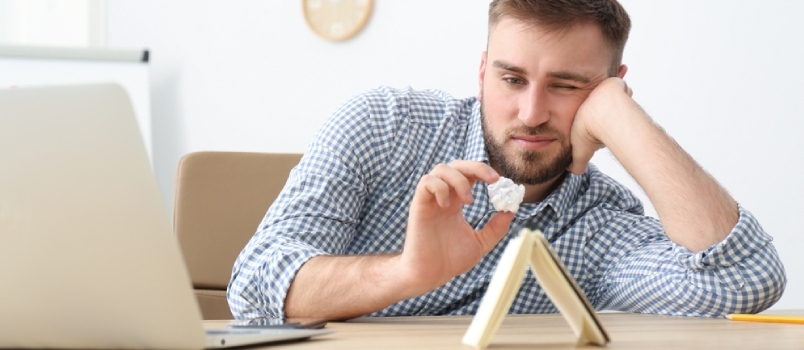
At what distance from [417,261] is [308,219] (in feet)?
1.21

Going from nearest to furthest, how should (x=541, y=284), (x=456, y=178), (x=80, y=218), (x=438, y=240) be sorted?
(x=80, y=218) → (x=541, y=284) → (x=456, y=178) → (x=438, y=240)

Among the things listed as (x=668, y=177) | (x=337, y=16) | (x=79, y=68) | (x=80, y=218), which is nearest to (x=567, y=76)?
(x=668, y=177)

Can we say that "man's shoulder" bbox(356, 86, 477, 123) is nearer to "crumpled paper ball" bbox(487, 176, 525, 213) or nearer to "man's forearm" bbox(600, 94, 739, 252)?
"man's forearm" bbox(600, 94, 739, 252)

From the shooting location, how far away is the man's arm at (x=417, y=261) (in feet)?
2.97

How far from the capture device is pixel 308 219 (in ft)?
4.50

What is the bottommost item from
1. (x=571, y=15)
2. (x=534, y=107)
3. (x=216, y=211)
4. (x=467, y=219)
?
(x=216, y=211)

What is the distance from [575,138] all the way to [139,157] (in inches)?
42.0

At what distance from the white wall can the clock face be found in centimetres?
4

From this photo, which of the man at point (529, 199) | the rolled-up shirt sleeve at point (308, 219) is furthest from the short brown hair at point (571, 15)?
the rolled-up shirt sleeve at point (308, 219)

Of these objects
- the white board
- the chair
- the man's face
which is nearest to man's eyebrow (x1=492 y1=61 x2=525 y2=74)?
the man's face

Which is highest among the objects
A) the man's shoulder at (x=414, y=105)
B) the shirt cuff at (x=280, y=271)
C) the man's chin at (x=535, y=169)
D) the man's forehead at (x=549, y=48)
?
the man's forehead at (x=549, y=48)

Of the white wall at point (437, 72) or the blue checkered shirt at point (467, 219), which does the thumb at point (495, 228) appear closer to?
the blue checkered shirt at point (467, 219)

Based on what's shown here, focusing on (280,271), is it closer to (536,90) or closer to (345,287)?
(345,287)

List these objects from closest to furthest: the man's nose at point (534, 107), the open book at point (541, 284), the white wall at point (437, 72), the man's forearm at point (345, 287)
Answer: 1. the open book at point (541, 284)
2. the man's forearm at point (345, 287)
3. the man's nose at point (534, 107)
4. the white wall at point (437, 72)
